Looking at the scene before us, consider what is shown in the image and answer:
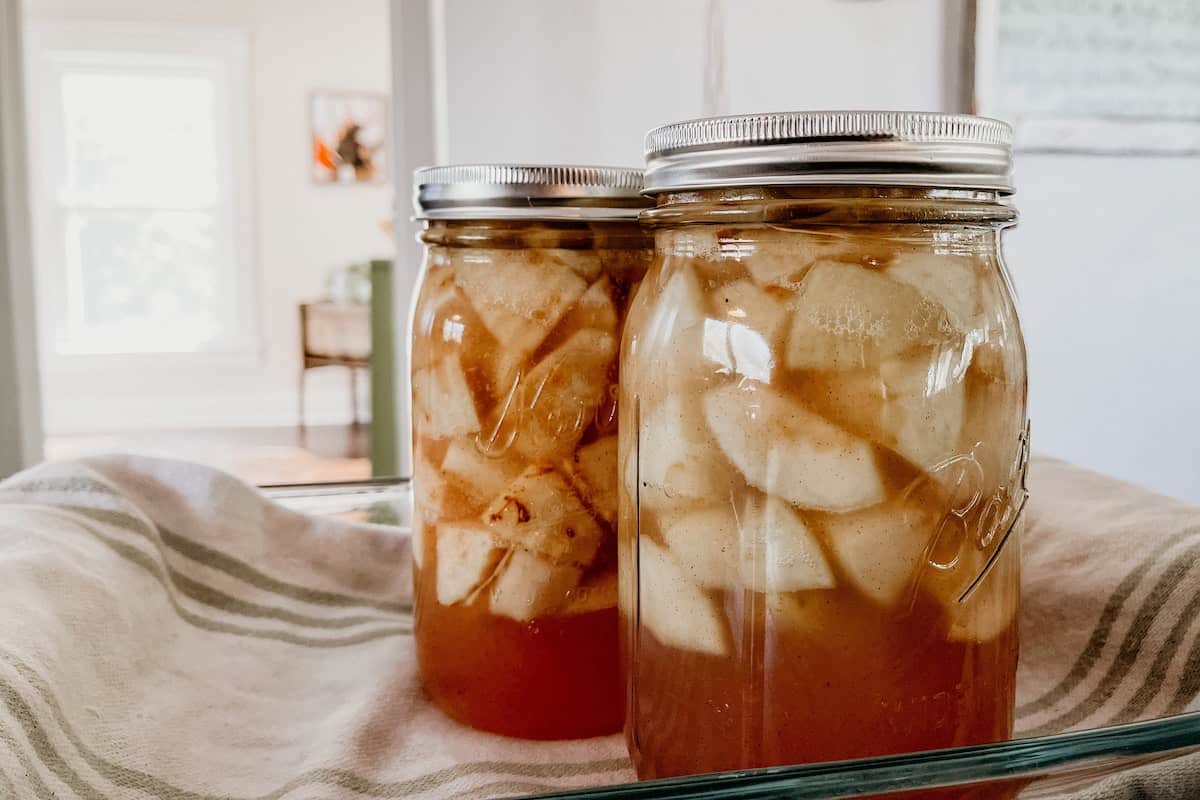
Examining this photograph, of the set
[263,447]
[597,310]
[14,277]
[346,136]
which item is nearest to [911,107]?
[597,310]

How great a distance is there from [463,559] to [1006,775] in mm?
215

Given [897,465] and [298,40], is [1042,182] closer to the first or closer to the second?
[897,465]

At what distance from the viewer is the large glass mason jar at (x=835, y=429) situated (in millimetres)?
267

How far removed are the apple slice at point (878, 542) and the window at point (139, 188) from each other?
4.25 metres

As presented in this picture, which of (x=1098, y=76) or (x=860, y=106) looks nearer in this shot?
(x=860, y=106)

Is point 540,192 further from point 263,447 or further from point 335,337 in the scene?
point 335,337

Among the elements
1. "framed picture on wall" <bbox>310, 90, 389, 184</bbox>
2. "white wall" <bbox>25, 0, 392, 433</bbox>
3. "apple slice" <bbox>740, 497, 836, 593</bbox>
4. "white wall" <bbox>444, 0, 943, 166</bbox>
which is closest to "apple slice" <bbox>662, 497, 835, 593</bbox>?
"apple slice" <bbox>740, 497, 836, 593</bbox>

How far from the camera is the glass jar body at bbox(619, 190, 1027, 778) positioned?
0.88 ft

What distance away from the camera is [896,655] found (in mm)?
278

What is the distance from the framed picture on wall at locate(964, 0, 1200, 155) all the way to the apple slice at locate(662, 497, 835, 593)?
0.96 m

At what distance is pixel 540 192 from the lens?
0.35 meters

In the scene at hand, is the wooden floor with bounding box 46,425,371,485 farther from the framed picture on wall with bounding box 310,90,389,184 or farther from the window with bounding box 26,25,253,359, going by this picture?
the framed picture on wall with bounding box 310,90,389,184

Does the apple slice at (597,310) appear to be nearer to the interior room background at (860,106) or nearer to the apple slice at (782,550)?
the apple slice at (782,550)

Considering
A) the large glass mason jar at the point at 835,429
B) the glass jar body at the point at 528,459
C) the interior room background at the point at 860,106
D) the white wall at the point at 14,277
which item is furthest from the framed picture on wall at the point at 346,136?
the large glass mason jar at the point at 835,429
